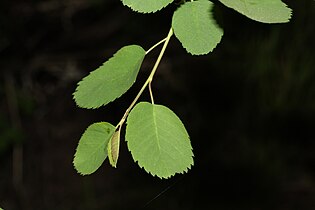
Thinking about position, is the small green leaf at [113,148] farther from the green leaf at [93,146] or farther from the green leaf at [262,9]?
the green leaf at [262,9]

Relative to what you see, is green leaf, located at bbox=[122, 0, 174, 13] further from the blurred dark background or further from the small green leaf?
the blurred dark background

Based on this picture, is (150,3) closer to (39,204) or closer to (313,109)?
(313,109)

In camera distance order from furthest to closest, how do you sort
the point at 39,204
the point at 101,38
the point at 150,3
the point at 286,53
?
the point at 101,38 < the point at 39,204 < the point at 286,53 < the point at 150,3

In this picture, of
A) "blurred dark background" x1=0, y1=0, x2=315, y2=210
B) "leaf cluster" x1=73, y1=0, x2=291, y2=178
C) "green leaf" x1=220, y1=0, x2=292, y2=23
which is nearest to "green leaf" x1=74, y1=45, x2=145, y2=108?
"leaf cluster" x1=73, y1=0, x2=291, y2=178

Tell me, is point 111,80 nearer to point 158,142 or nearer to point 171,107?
point 158,142

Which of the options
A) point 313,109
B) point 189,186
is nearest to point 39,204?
point 189,186
